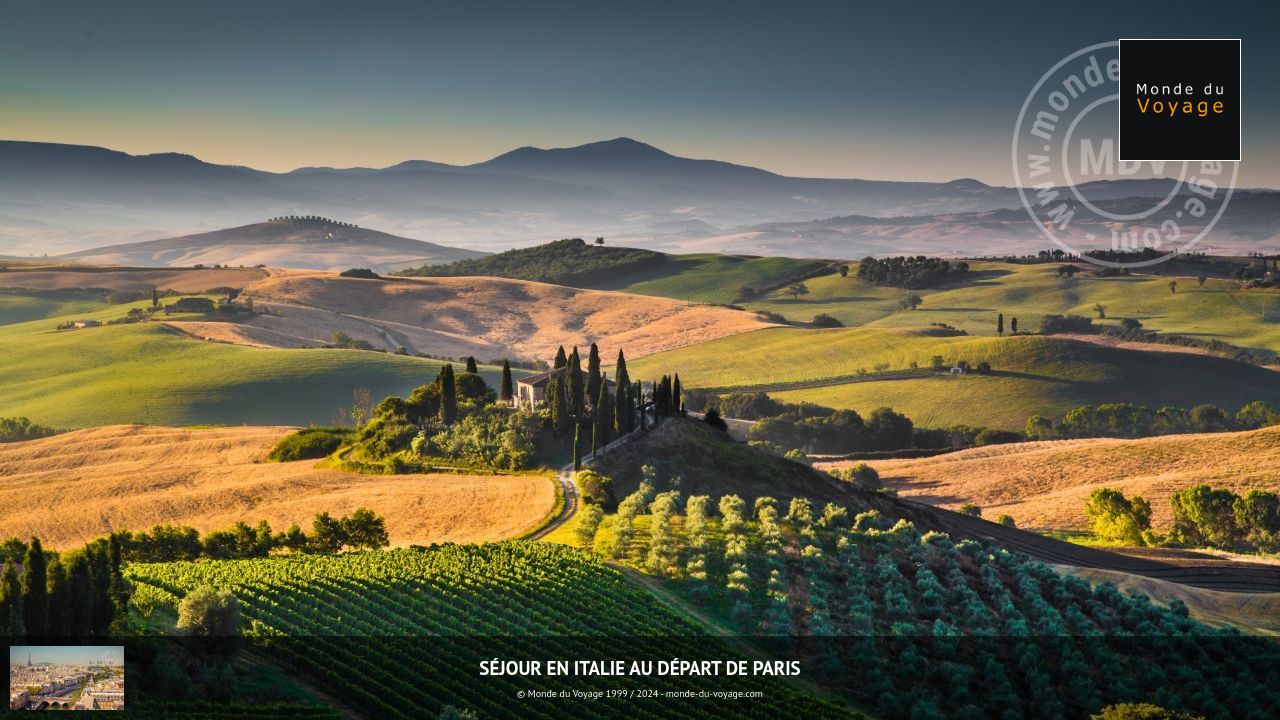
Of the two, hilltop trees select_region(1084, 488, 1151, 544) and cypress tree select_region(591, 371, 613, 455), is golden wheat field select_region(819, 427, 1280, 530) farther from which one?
cypress tree select_region(591, 371, 613, 455)

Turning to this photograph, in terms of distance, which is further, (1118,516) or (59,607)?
(1118,516)

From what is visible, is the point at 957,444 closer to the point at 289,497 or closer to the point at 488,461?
the point at 488,461

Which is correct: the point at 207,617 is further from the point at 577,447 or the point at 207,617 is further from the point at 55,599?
the point at 577,447

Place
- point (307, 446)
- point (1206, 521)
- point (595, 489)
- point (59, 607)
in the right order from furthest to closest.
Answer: point (307, 446)
point (1206, 521)
point (595, 489)
point (59, 607)

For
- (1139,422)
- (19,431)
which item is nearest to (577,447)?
(19,431)

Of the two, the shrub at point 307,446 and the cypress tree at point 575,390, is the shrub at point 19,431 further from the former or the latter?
the cypress tree at point 575,390

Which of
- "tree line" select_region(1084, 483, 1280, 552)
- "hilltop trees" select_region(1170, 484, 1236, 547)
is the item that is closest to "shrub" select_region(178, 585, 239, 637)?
"tree line" select_region(1084, 483, 1280, 552)

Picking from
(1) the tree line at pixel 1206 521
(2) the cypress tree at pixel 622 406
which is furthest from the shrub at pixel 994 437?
(2) the cypress tree at pixel 622 406
